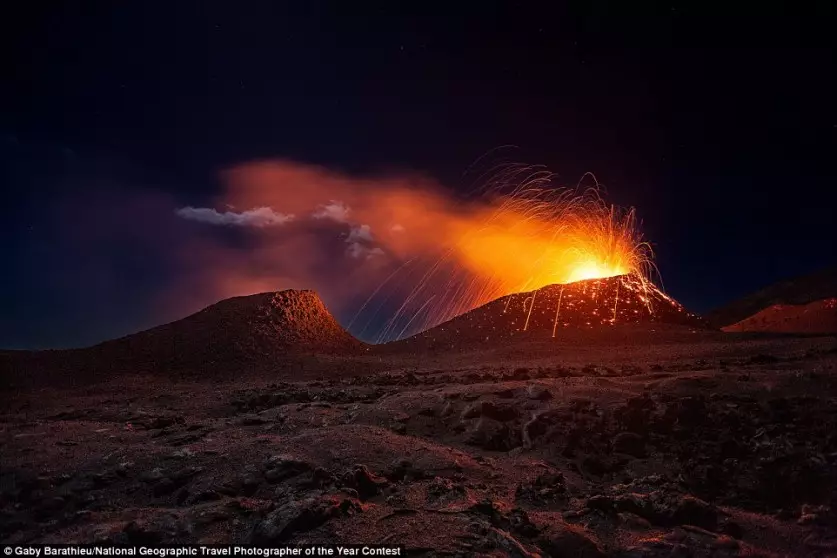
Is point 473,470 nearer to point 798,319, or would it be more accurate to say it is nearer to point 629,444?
point 629,444

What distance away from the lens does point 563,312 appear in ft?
113

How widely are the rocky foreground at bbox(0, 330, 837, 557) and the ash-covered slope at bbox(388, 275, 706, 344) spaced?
1847 centimetres

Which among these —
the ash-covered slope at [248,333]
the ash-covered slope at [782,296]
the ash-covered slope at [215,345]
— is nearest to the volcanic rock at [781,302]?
the ash-covered slope at [782,296]

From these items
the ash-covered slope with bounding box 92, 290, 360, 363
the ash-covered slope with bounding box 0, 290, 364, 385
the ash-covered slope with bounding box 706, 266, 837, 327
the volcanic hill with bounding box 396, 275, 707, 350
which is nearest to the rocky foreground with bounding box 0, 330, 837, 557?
the ash-covered slope with bounding box 0, 290, 364, 385

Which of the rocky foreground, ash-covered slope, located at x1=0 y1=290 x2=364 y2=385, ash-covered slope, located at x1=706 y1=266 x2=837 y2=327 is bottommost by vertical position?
the rocky foreground

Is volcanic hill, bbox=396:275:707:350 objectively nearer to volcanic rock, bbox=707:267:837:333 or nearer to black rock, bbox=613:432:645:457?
volcanic rock, bbox=707:267:837:333

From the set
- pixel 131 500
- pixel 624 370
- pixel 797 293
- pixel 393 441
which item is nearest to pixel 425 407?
→ pixel 393 441

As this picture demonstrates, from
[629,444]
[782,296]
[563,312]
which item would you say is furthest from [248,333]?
[782,296]

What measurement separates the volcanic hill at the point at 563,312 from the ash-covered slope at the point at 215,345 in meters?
6.75

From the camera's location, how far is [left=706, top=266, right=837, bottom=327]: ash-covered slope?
4941 cm

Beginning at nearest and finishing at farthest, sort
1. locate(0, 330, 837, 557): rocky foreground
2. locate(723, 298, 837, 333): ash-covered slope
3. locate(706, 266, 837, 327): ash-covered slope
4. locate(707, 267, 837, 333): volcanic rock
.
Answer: locate(0, 330, 837, 557): rocky foreground → locate(723, 298, 837, 333): ash-covered slope → locate(707, 267, 837, 333): volcanic rock → locate(706, 266, 837, 327): ash-covered slope

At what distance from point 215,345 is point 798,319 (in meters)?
45.2

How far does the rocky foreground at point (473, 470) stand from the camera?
7035 mm

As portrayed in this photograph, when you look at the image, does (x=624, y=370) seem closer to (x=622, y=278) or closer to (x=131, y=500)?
(x=131, y=500)
